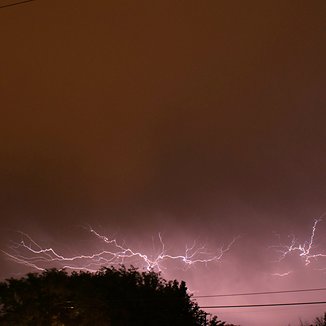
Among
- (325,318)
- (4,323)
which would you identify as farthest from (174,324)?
(325,318)

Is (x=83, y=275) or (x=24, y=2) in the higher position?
(x=24, y=2)

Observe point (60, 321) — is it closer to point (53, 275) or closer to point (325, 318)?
point (53, 275)

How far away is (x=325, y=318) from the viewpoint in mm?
44125

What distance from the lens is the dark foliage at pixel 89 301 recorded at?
70.4 ft

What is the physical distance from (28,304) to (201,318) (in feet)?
31.1

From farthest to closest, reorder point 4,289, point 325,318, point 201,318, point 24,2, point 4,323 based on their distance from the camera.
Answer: point 325,318, point 201,318, point 4,289, point 4,323, point 24,2

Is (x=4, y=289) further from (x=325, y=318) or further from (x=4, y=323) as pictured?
(x=325, y=318)

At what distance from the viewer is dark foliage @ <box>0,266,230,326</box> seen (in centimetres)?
2147

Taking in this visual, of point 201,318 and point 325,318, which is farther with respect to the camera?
point 325,318

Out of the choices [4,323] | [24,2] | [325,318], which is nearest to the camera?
[24,2]

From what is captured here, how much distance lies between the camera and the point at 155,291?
2555cm

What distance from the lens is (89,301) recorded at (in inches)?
869

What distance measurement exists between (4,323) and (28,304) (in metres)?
1.18

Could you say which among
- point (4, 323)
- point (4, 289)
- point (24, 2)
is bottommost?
point (4, 323)
